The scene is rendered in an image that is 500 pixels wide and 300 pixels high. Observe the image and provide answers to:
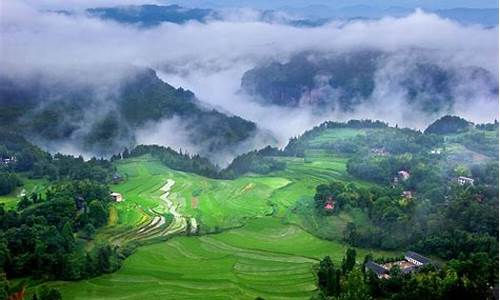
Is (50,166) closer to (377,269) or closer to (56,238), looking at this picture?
(56,238)

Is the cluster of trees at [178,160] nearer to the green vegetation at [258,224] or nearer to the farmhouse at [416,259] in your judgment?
the green vegetation at [258,224]

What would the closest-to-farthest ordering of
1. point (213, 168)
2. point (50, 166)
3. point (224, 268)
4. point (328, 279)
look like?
point (328, 279), point (224, 268), point (50, 166), point (213, 168)

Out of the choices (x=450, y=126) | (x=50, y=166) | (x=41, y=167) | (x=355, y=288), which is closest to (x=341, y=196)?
(x=355, y=288)

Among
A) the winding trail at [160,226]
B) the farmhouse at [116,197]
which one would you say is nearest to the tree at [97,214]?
the winding trail at [160,226]

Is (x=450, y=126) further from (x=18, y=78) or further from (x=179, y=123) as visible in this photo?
(x=18, y=78)

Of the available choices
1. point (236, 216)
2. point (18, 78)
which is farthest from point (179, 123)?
point (236, 216)
